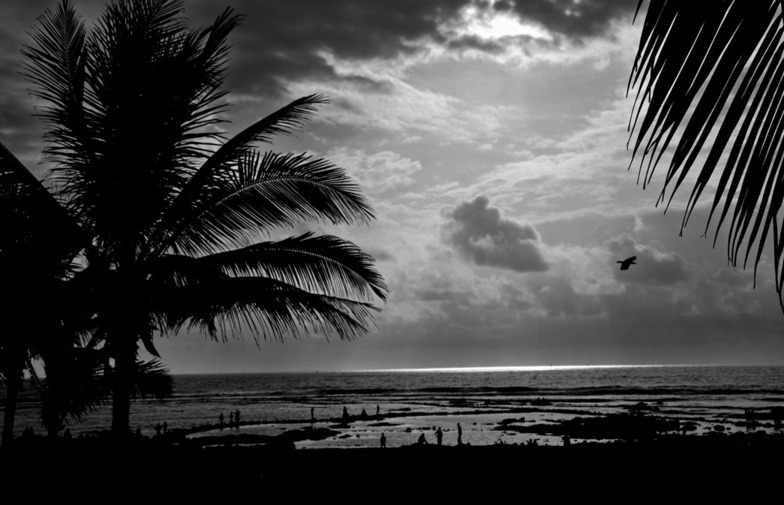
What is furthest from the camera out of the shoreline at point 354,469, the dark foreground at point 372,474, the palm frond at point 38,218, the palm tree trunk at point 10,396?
the palm tree trunk at point 10,396

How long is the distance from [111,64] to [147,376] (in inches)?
161

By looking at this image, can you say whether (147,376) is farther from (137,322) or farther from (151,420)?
(151,420)

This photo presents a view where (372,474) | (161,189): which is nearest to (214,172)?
(161,189)

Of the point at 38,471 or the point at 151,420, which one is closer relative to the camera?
the point at 38,471

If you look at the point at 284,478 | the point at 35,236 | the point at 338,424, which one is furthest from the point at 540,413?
the point at 35,236

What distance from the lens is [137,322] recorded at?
7602 mm

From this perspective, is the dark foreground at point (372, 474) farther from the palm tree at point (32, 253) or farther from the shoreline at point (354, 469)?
the palm tree at point (32, 253)

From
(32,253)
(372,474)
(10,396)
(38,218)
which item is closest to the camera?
(38,218)

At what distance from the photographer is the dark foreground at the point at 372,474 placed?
842cm

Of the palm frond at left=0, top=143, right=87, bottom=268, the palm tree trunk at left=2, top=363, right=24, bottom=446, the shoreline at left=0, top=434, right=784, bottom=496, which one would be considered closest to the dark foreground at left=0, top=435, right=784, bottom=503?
the shoreline at left=0, top=434, right=784, bottom=496

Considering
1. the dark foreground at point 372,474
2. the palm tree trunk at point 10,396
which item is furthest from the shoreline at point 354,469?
the palm tree trunk at point 10,396

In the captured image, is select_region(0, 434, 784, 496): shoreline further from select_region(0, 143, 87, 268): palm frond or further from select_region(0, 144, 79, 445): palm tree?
select_region(0, 143, 87, 268): palm frond

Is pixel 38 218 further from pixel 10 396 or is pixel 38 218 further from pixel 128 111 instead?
pixel 10 396

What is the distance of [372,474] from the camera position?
1007 centimetres
